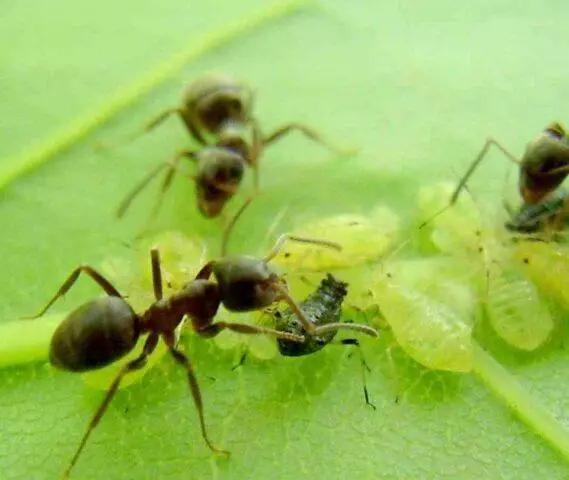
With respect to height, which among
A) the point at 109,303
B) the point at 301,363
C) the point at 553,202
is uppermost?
the point at 553,202

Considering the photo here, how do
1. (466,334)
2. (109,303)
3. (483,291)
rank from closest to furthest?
(109,303)
(466,334)
(483,291)

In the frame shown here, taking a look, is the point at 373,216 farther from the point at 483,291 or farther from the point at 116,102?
the point at 116,102

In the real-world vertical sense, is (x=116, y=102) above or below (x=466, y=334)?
below

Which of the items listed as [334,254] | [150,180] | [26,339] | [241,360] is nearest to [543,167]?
[334,254]

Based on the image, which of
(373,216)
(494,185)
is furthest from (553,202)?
(373,216)

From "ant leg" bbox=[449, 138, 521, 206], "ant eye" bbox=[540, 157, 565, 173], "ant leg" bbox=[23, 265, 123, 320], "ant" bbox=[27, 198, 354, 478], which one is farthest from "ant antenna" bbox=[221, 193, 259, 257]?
"ant eye" bbox=[540, 157, 565, 173]

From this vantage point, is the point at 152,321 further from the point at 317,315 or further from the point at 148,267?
the point at 317,315
